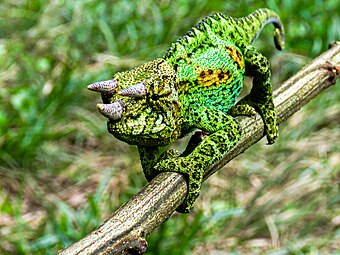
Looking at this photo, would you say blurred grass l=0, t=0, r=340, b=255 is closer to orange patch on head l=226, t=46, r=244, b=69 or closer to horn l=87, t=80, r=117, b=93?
orange patch on head l=226, t=46, r=244, b=69

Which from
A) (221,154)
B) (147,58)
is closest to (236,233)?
(147,58)

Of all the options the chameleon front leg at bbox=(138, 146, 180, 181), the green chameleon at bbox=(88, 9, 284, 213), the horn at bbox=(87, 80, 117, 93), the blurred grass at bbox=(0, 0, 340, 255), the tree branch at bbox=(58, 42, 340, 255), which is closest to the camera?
the tree branch at bbox=(58, 42, 340, 255)

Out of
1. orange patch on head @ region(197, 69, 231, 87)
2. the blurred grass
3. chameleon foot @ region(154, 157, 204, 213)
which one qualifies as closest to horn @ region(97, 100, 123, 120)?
chameleon foot @ region(154, 157, 204, 213)

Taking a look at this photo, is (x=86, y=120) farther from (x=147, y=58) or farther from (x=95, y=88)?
(x=95, y=88)

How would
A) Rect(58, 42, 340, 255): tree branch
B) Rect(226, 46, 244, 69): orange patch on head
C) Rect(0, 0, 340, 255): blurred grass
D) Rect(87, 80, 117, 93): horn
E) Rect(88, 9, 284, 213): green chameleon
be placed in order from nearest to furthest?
Rect(58, 42, 340, 255): tree branch, Rect(87, 80, 117, 93): horn, Rect(88, 9, 284, 213): green chameleon, Rect(226, 46, 244, 69): orange patch on head, Rect(0, 0, 340, 255): blurred grass

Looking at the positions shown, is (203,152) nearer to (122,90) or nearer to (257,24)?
(122,90)

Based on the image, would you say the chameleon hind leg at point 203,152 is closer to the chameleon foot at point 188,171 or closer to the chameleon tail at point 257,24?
the chameleon foot at point 188,171

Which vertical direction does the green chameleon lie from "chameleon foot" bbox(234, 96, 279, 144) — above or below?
above

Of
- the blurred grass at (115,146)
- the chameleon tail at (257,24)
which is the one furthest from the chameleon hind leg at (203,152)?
the blurred grass at (115,146)
